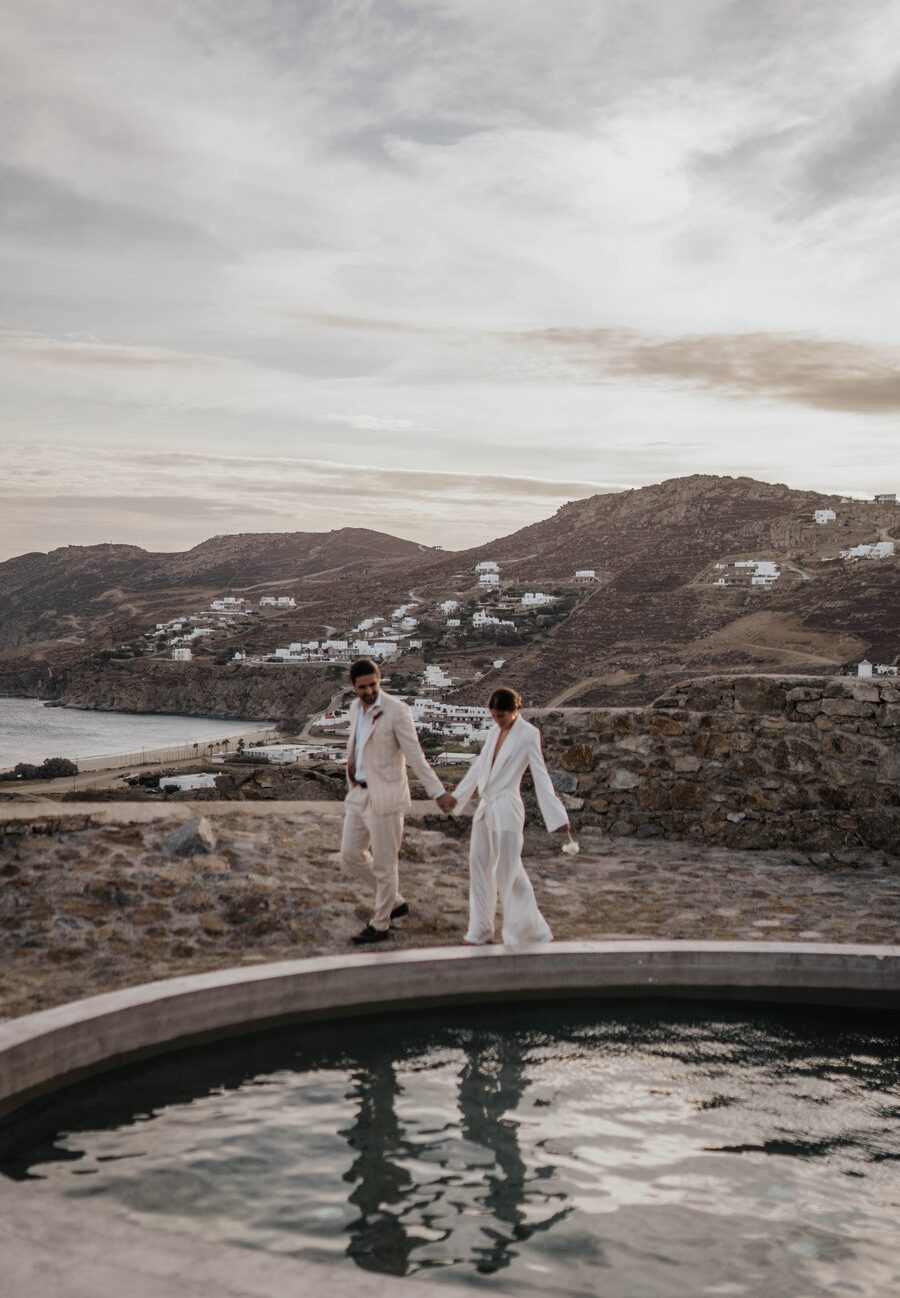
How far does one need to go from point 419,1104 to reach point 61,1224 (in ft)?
5.39

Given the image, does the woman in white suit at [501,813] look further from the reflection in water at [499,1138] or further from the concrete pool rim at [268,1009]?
the reflection in water at [499,1138]

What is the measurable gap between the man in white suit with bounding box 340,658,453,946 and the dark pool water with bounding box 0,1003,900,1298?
1075 mm

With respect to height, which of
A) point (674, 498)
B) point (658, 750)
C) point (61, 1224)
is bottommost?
point (61, 1224)

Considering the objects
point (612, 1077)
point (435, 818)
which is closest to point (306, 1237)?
point (612, 1077)

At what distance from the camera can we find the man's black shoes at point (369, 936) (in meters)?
5.47

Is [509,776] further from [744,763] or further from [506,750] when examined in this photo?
[744,763]

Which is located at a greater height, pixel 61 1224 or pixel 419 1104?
pixel 61 1224

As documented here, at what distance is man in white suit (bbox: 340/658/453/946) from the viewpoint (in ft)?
17.9

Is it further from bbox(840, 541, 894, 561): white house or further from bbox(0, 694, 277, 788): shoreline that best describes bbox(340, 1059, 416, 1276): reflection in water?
bbox(840, 541, 894, 561): white house

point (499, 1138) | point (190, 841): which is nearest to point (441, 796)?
point (190, 841)

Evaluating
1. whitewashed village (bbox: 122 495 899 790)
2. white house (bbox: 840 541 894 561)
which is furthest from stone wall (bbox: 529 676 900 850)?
white house (bbox: 840 541 894 561)

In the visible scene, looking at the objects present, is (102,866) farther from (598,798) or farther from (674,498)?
(674,498)

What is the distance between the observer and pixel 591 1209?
9.75ft

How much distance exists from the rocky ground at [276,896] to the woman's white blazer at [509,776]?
2.19 ft
